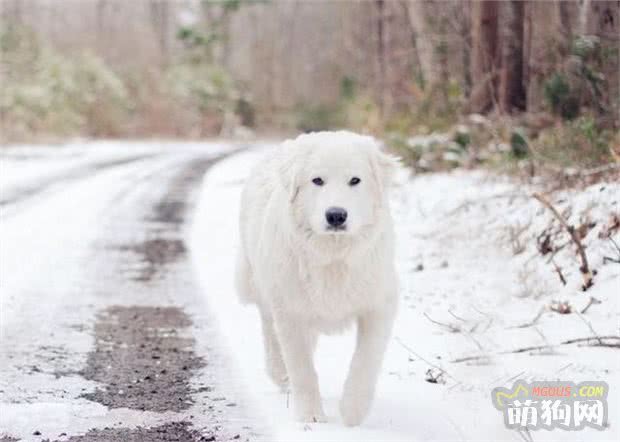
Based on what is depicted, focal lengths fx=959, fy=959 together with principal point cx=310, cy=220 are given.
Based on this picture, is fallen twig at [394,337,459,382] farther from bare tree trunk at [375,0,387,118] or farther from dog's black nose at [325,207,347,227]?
bare tree trunk at [375,0,387,118]

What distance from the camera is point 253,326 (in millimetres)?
7500

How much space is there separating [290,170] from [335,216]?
0.49 metres

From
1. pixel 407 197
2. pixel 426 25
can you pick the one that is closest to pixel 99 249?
pixel 407 197

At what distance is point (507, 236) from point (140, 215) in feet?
22.0

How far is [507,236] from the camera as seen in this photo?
9.52 metres

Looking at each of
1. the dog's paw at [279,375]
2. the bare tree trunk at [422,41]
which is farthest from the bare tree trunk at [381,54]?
the dog's paw at [279,375]

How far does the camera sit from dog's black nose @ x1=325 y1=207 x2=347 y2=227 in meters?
4.78

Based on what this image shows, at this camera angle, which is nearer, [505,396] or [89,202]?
[505,396]

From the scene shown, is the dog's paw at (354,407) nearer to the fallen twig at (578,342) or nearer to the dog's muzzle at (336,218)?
the dog's muzzle at (336,218)

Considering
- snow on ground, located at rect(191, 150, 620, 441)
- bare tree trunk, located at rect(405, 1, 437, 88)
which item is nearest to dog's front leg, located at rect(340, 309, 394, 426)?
snow on ground, located at rect(191, 150, 620, 441)

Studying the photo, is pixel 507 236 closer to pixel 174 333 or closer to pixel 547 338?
pixel 547 338

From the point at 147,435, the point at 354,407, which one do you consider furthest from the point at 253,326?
the point at 147,435

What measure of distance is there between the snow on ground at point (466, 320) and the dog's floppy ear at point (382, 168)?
122 centimetres

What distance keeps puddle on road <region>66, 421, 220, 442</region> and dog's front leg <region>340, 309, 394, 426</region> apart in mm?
736
